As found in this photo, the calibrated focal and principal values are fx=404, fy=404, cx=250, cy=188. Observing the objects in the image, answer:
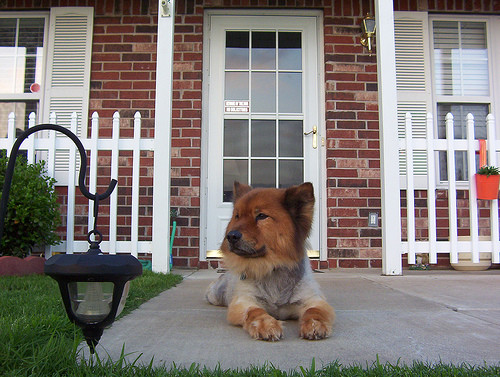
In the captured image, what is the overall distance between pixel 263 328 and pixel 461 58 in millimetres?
5329

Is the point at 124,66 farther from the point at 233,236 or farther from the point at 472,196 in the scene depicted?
the point at 472,196

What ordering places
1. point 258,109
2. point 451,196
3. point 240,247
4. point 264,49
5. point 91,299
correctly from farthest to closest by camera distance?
1. point 264,49
2. point 258,109
3. point 451,196
4. point 240,247
5. point 91,299

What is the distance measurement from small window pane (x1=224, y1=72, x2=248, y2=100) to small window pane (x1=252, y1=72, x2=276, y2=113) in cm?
12

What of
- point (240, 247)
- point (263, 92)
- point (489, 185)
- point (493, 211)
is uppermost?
point (263, 92)

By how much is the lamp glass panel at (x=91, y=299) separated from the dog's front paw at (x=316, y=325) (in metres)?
0.90

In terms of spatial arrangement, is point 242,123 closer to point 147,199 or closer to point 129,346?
point 147,199

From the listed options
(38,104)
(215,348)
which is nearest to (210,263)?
(38,104)

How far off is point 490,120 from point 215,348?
13.0ft

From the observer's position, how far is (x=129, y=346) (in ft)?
5.63

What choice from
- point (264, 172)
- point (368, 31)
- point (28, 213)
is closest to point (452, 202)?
point (264, 172)

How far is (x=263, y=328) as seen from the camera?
1802 mm

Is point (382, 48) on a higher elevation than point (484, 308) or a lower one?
higher

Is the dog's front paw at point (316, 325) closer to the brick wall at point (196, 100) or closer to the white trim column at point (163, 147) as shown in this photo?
the white trim column at point (163, 147)

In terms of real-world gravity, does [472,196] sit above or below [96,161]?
below
